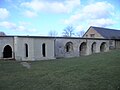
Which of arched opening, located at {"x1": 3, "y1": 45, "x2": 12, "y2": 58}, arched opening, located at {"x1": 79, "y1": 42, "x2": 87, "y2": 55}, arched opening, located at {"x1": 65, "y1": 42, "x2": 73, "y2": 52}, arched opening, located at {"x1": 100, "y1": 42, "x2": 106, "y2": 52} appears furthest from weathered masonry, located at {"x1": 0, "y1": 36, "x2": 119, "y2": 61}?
arched opening, located at {"x1": 100, "y1": 42, "x2": 106, "y2": 52}

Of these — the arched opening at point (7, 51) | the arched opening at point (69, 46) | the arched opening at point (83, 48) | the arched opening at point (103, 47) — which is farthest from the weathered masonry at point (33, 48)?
the arched opening at point (103, 47)

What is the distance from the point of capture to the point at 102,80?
10.0 meters

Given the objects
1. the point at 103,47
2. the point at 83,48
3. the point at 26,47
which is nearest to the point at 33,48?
the point at 26,47

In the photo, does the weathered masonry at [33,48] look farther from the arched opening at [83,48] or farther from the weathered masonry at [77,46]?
the arched opening at [83,48]

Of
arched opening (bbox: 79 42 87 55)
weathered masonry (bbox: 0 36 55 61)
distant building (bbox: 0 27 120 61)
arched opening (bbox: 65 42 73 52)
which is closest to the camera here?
weathered masonry (bbox: 0 36 55 61)

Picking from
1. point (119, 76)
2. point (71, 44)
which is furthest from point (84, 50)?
point (119, 76)

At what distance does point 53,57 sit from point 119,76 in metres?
16.6

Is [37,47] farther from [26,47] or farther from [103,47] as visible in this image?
[103,47]

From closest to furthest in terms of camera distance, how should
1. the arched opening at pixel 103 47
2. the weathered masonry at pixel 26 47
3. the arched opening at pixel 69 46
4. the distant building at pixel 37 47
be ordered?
the weathered masonry at pixel 26 47
the distant building at pixel 37 47
the arched opening at pixel 69 46
the arched opening at pixel 103 47

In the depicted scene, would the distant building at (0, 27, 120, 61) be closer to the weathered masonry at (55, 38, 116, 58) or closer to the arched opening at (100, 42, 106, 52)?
the weathered masonry at (55, 38, 116, 58)

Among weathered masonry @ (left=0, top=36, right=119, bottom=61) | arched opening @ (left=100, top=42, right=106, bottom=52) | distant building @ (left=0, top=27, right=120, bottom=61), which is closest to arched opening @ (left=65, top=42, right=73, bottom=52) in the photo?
distant building @ (left=0, top=27, right=120, bottom=61)

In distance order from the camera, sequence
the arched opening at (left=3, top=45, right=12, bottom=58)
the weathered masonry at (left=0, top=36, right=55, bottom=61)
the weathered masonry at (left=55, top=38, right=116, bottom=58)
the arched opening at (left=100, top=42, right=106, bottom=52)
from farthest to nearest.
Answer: the arched opening at (left=100, top=42, right=106, bottom=52) → the weathered masonry at (left=55, top=38, right=116, bottom=58) → the arched opening at (left=3, top=45, right=12, bottom=58) → the weathered masonry at (left=0, top=36, right=55, bottom=61)

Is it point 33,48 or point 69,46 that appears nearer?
point 33,48

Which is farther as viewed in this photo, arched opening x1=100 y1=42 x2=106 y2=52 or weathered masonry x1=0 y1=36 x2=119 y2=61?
arched opening x1=100 y1=42 x2=106 y2=52
